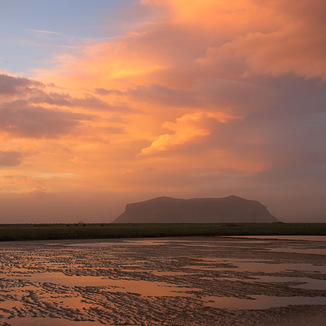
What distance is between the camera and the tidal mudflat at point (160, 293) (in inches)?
553

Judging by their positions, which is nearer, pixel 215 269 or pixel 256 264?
pixel 215 269

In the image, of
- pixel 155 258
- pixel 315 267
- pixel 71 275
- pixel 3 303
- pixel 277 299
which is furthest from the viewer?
pixel 155 258

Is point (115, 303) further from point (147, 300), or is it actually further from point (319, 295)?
point (319, 295)

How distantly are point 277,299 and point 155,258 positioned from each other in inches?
678

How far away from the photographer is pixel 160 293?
18.5 m

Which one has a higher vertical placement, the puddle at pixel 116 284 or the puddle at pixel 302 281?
the puddle at pixel 116 284

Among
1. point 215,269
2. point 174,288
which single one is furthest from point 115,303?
point 215,269

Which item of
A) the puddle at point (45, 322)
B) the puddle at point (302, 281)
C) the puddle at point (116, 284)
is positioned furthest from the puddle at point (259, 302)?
the puddle at point (45, 322)

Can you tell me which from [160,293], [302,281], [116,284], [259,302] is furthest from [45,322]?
[302,281]

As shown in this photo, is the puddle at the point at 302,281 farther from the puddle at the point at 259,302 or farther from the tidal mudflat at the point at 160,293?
the puddle at the point at 259,302

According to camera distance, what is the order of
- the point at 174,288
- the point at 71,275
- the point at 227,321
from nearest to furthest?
the point at 227,321 → the point at 174,288 → the point at 71,275

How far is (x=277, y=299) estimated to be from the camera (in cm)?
1744

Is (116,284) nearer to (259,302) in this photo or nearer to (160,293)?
(160,293)

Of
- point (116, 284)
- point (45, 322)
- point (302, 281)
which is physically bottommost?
point (302, 281)
